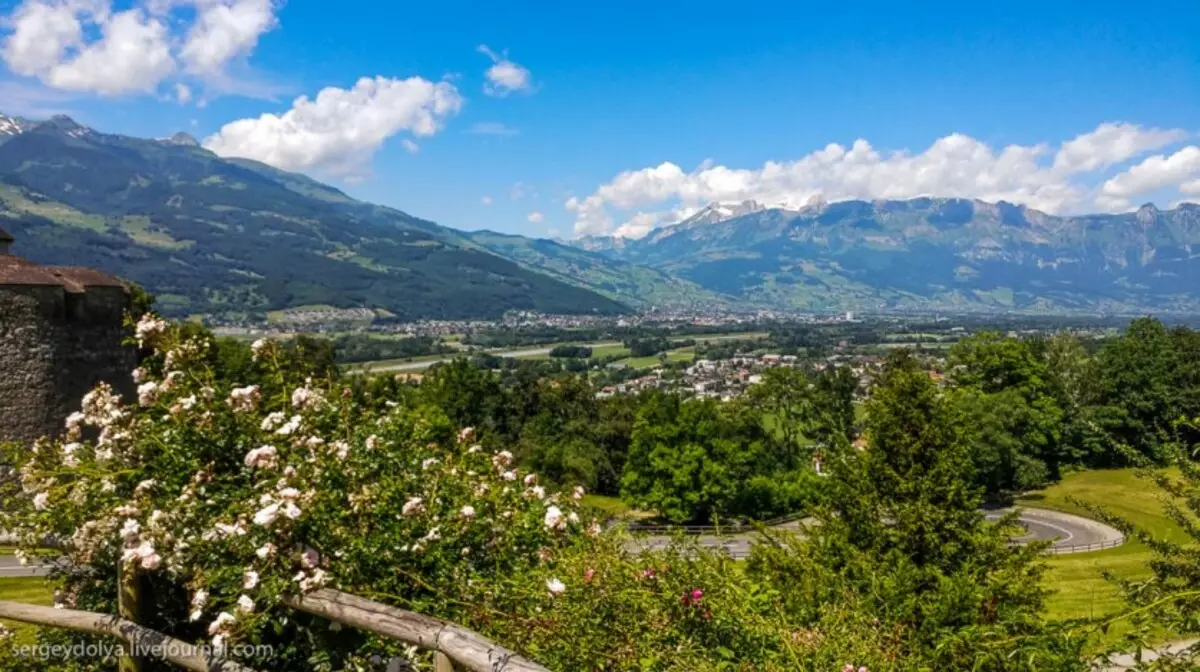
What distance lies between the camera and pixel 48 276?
15781 mm

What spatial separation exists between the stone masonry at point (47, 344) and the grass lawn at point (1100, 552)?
60.1 feet

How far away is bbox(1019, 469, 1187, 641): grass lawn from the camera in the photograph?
19213mm

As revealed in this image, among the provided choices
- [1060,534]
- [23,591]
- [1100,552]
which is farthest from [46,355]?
[1060,534]

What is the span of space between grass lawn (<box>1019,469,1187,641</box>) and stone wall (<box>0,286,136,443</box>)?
1831cm

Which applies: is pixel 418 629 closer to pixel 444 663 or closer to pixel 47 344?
pixel 444 663

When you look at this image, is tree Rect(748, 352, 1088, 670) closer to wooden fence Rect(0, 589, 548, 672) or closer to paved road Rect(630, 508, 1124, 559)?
wooden fence Rect(0, 589, 548, 672)

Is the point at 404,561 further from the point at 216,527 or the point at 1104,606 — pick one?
the point at 1104,606

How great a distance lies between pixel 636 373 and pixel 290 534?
130m

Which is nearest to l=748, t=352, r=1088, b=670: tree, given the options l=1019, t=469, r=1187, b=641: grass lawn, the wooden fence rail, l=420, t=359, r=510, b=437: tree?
l=1019, t=469, r=1187, b=641: grass lawn

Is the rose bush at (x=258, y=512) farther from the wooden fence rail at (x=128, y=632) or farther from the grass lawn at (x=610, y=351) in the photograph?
the grass lawn at (x=610, y=351)

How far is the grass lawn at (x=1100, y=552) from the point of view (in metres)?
19.2

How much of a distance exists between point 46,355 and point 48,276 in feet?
5.79

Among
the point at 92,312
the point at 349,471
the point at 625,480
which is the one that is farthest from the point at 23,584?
the point at 625,480

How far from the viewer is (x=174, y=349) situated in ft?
17.4
